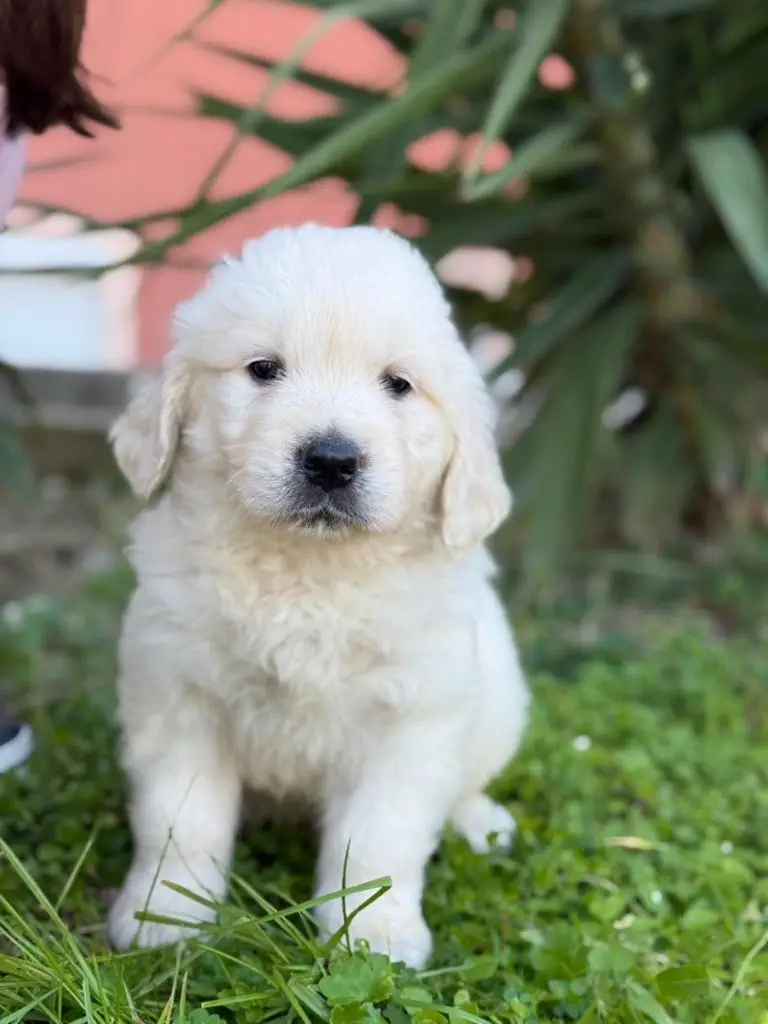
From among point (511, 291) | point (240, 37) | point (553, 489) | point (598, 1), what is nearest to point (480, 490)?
point (553, 489)

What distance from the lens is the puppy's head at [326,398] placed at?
5.55 feet

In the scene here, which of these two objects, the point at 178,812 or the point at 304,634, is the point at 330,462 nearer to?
the point at 304,634

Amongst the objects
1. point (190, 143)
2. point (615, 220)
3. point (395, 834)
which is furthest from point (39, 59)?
point (190, 143)

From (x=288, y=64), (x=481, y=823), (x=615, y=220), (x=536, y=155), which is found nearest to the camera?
(x=481, y=823)

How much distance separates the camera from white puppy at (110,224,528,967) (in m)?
1.74

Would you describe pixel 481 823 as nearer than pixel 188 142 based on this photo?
Yes

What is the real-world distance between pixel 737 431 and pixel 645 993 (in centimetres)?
235

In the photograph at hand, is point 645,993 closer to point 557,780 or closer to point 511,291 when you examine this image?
point 557,780

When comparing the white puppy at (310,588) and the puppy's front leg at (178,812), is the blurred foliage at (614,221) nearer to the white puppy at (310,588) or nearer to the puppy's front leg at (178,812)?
the white puppy at (310,588)

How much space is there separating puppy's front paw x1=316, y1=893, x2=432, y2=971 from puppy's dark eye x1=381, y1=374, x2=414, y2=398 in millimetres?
780

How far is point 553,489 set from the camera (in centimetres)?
343

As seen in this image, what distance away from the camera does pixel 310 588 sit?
1835mm

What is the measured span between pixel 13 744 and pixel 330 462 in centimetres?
106

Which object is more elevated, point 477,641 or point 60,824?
point 477,641
